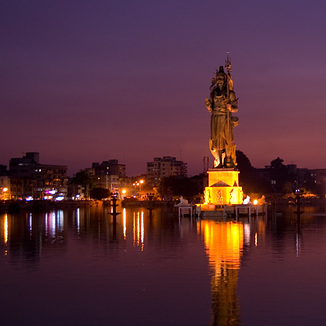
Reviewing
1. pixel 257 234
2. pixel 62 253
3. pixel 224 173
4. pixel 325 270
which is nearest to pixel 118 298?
pixel 325 270

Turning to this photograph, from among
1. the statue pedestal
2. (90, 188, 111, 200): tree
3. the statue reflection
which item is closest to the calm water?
the statue reflection

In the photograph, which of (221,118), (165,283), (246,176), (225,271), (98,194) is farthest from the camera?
(98,194)

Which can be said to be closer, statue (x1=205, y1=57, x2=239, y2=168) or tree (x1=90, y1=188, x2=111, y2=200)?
statue (x1=205, y1=57, x2=239, y2=168)

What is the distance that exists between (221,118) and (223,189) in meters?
8.07

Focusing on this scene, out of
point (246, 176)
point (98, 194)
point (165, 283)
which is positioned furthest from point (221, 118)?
point (98, 194)

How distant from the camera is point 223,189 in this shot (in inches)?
2594

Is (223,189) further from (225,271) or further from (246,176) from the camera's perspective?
(246,176)

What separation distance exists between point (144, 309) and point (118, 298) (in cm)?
153

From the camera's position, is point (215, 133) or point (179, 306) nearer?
point (179, 306)

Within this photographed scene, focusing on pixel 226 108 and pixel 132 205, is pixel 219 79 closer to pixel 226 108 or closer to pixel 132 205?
pixel 226 108

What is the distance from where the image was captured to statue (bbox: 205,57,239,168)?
69688 mm

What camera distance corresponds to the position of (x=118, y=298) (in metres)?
18.6

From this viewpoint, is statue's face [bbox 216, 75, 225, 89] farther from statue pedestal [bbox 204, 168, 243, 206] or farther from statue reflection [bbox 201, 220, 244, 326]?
statue reflection [bbox 201, 220, 244, 326]

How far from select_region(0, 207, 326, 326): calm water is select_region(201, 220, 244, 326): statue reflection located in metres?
0.03
